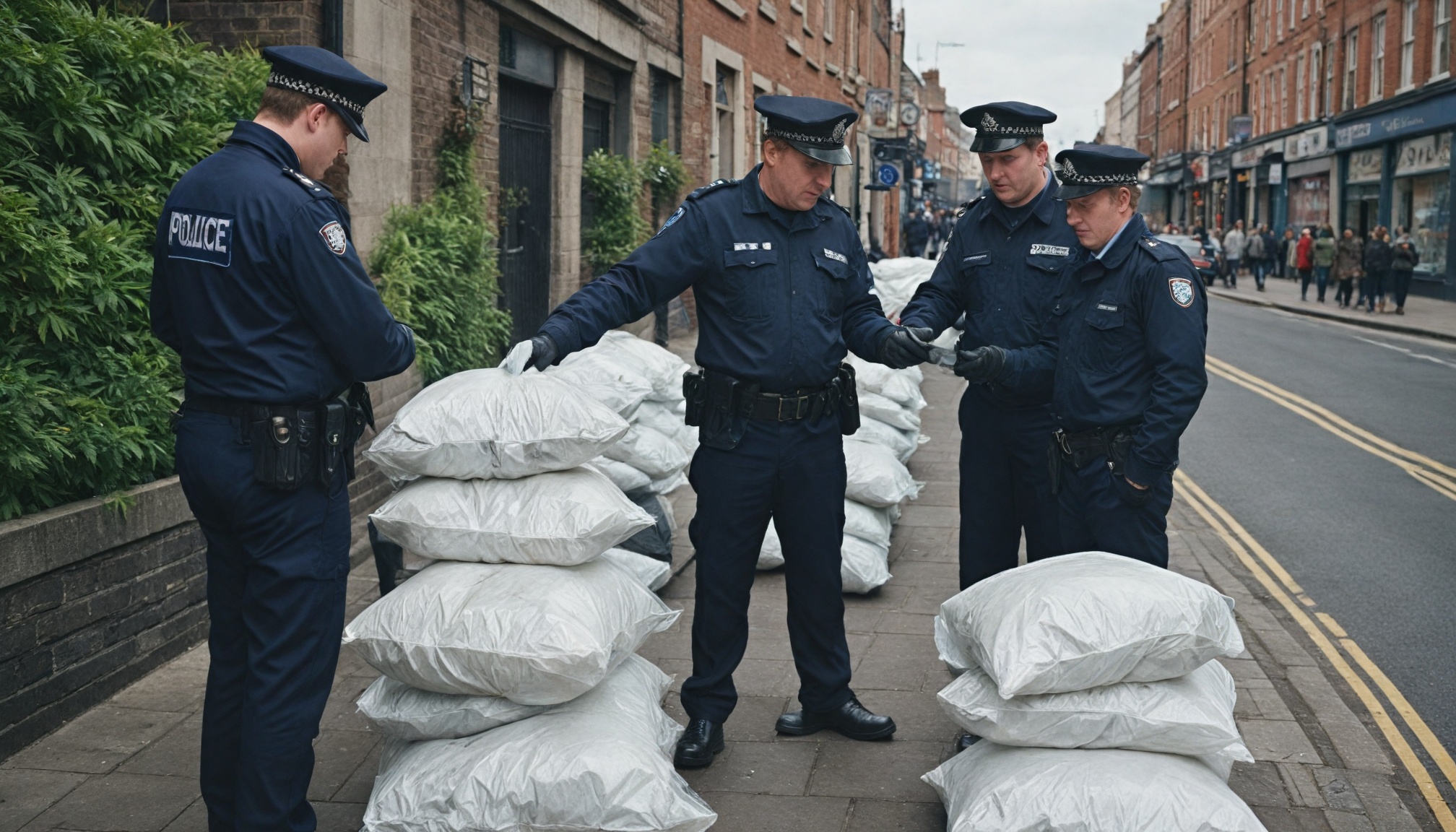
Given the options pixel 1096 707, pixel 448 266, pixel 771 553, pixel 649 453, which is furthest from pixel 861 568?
pixel 448 266

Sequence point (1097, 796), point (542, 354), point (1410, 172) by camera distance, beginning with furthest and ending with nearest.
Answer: point (1410, 172), point (542, 354), point (1097, 796)

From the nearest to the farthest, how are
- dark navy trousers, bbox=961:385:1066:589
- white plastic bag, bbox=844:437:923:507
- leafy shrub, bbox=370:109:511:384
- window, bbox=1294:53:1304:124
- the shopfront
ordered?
dark navy trousers, bbox=961:385:1066:589 → white plastic bag, bbox=844:437:923:507 → leafy shrub, bbox=370:109:511:384 → the shopfront → window, bbox=1294:53:1304:124

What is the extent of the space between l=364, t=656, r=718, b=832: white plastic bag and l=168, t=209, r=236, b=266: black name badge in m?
1.47

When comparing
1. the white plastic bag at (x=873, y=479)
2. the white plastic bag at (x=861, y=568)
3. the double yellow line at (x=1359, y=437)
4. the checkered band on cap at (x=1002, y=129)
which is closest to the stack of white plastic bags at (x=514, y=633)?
the checkered band on cap at (x=1002, y=129)

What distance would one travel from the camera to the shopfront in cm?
2714

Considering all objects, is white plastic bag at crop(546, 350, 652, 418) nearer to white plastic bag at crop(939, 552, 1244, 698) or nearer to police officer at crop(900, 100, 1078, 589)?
police officer at crop(900, 100, 1078, 589)

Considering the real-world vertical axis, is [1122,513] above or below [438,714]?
above

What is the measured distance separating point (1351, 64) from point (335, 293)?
3604cm

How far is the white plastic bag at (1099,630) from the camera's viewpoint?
3.34m

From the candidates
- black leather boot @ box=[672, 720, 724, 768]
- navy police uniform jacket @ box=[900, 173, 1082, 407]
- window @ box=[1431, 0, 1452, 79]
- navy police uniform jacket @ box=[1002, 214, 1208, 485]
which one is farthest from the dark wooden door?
window @ box=[1431, 0, 1452, 79]

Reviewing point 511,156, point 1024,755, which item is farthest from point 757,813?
point 511,156

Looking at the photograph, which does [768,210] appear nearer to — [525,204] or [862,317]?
[862,317]

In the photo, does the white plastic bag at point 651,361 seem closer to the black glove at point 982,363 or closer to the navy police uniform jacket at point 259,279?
the black glove at point 982,363

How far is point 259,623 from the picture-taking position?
330cm
